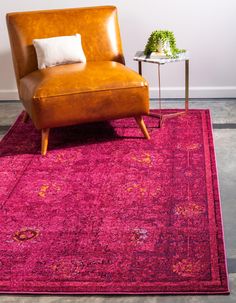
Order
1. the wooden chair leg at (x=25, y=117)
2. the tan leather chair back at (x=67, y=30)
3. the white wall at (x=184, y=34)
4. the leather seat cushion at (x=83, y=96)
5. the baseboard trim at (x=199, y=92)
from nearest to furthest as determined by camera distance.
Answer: the leather seat cushion at (x=83, y=96) → the tan leather chair back at (x=67, y=30) → the wooden chair leg at (x=25, y=117) → the white wall at (x=184, y=34) → the baseboard trim at (x=199, y=92)

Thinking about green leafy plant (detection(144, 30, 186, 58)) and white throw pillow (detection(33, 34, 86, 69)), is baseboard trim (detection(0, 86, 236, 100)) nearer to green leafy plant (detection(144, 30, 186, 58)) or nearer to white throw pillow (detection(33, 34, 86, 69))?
green leafy plant (detection(144, 30, 186, 58))

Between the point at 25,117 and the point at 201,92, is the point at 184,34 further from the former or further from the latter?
the point at 25,117

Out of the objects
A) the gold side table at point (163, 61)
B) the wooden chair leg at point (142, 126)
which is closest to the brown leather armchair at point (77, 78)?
the wooden chair leg at point (142, 126)

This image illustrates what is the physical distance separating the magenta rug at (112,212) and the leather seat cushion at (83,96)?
0.19 meters

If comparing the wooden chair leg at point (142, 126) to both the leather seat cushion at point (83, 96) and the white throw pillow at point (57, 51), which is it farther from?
the white throw pillow at point (57, 51)

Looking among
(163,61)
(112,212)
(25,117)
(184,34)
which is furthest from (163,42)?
(112,212)

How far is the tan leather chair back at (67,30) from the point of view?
3.62 metres

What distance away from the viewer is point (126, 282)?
2.02 m

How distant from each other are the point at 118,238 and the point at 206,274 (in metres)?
0.42

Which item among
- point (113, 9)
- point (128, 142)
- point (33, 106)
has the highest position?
point (113, 9)

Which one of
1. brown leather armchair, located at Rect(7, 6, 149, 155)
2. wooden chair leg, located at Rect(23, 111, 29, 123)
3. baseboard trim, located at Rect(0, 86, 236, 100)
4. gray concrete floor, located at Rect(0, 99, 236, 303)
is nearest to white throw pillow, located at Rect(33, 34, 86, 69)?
brown leather armchair, located at Rect(7, 6, 149, 155)

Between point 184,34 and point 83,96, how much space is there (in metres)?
1.26

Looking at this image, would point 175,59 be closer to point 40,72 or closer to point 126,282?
point 40,72

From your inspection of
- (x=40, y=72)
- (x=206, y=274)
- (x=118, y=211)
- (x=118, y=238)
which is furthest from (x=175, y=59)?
(x=206, y=274)
